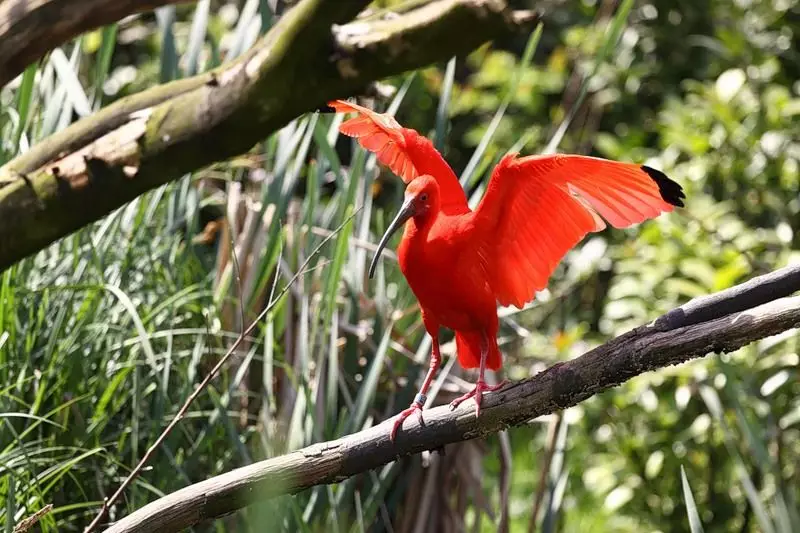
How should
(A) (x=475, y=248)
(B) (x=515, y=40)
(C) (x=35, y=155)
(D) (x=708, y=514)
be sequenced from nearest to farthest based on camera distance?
1. (C) (x=35, y=155)
2. (A) (x=475, y=248)
3. (D) (x=708, y=514)
4. (B) (x=515, y=40)

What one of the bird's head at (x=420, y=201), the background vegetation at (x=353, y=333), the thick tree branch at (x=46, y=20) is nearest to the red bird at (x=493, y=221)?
the bird's head at (x=420, y=201)

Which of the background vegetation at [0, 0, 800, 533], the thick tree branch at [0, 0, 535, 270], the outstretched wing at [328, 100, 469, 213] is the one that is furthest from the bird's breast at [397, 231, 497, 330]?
the thick tree branch at [0, 0, 535, 270]

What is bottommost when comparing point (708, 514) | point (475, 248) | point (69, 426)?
point (708, 514)

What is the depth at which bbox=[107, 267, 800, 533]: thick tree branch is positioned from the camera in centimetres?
157

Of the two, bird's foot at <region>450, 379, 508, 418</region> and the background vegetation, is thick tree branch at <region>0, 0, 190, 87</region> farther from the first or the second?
bird's foot at <region>450, 379, 508, 418</region>

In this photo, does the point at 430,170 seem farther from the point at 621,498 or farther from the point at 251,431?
the point at 621,498

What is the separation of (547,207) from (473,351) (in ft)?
1.18

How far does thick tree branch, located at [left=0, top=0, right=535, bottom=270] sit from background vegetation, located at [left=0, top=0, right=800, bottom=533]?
0.39 metres

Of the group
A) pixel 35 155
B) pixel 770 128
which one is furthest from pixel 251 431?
pixel 770 128

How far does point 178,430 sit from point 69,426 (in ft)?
0.77

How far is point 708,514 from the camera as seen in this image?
339cm

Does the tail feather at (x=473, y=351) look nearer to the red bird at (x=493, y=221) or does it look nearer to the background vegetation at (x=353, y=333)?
the red bird at (x=493, y=221)

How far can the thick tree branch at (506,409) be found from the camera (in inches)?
61.9

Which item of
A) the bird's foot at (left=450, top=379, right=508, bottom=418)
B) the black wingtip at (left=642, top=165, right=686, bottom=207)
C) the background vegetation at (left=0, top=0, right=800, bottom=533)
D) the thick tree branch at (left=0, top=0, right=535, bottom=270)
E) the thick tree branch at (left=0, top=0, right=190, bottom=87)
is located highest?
the thick tree branch at (left=0, top=0, right=190, bottom=87)
